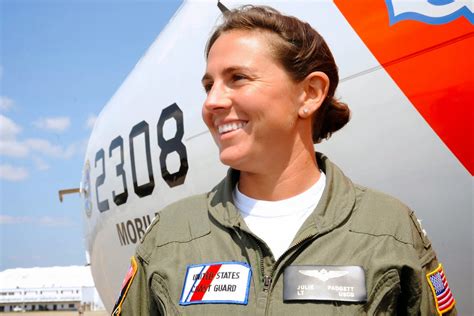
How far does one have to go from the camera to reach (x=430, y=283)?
1.51 meters

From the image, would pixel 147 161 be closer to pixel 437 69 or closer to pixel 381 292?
pixel 437 69

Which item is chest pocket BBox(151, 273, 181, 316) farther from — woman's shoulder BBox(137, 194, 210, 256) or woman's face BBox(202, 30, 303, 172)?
woman's face BBox(202, 30, 303, 172)

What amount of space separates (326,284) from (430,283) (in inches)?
12.5

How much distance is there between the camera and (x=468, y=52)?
6.84 feet

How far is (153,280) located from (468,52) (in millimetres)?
1478

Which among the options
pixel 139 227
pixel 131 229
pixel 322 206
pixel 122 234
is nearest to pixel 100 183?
pixel 122 234

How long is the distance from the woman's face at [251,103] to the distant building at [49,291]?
211 ft

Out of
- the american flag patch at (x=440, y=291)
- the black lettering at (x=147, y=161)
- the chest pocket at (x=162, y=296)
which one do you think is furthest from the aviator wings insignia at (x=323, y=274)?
the black lettering at (x=147, y=161)

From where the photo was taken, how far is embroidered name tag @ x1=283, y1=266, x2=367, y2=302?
1.42 meters

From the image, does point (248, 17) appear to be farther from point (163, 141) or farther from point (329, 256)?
point (163, 141)

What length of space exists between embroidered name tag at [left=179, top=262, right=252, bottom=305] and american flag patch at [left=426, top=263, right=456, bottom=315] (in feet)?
1.71

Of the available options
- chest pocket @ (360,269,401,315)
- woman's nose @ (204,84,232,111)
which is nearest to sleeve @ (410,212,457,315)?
chest pocket @ (360,269,401,315)

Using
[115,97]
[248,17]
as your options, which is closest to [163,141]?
[115,97]

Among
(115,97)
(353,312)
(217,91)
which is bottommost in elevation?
(353,312)
